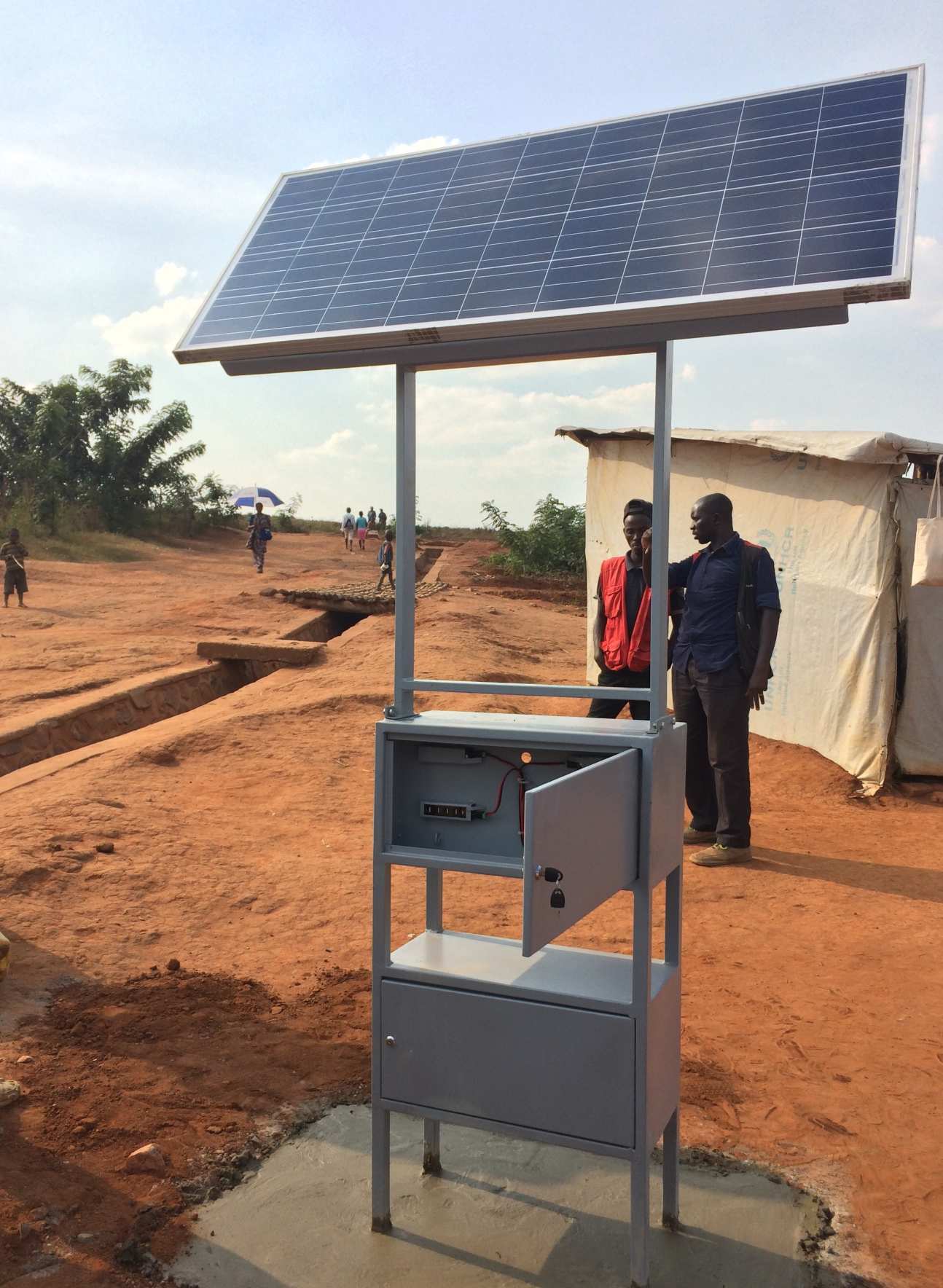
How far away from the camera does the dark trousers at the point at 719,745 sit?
590cm

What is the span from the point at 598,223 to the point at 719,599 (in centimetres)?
326

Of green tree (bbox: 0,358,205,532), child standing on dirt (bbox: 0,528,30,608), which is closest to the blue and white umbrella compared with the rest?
green tree (bbox: 0,358,205,532)

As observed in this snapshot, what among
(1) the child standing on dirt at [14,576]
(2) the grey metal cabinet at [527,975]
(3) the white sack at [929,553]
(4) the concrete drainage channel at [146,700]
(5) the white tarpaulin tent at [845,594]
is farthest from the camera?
(1) the child standing on dirt at [14,576]

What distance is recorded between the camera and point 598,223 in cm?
291

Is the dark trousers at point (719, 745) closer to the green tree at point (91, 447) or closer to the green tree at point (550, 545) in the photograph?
the green tree at point (550, 545)

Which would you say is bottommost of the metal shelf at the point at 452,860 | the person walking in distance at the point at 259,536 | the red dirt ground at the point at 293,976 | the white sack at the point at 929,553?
the red dirt ground at the point at 293,976

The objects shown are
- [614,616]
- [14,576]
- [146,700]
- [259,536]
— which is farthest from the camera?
[259,536]

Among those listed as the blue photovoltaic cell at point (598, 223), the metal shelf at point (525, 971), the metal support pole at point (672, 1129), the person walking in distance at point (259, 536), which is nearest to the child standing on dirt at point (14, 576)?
the person walking in distance at point (259, 536)

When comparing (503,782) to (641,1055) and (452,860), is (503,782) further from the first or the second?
(641,1055)

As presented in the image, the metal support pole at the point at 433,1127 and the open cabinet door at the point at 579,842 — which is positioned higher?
the open cabinet door at the point at 579,842

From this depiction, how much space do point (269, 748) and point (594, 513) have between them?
15.0 ft

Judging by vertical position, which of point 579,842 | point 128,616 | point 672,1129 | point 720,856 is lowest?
point 720,856

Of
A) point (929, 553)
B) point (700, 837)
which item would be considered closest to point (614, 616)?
point (700, 837)

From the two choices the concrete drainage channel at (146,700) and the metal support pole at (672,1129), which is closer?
the metal support pole at (672,1129)
